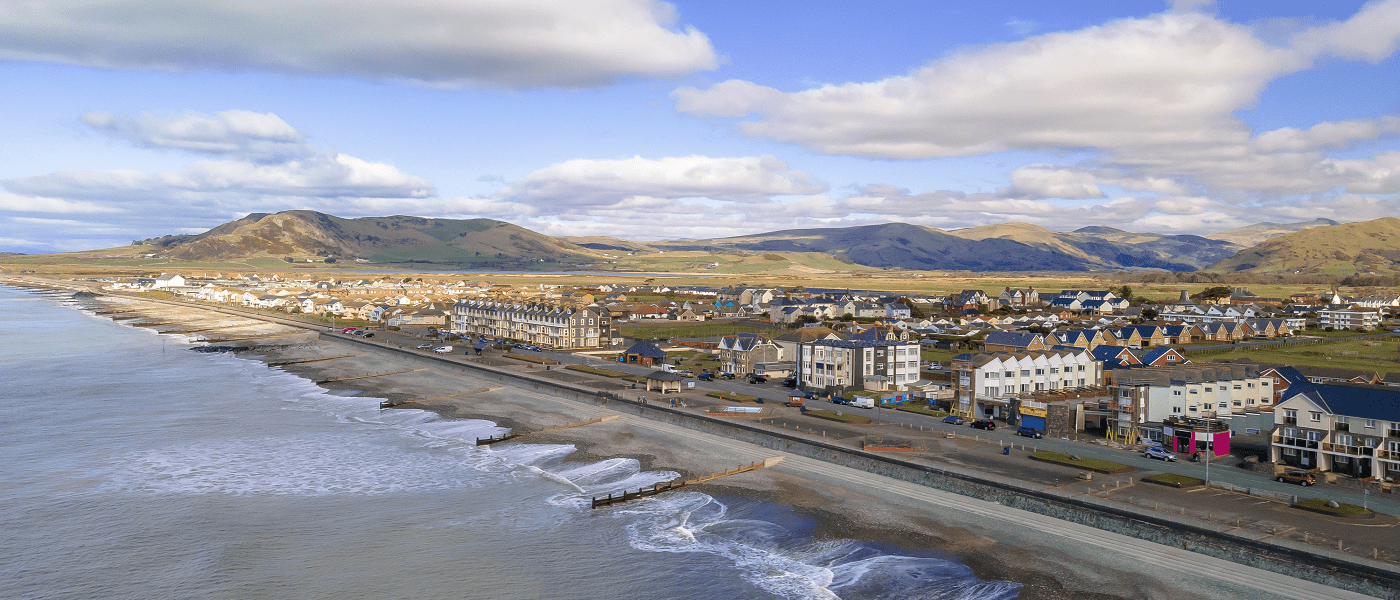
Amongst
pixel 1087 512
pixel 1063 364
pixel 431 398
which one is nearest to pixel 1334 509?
pixel 1087 512

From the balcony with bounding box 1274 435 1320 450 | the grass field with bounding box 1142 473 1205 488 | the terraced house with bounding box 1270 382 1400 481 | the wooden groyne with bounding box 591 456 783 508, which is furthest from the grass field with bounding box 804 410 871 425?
the terraced house with bounding box 1270 382 1400 481

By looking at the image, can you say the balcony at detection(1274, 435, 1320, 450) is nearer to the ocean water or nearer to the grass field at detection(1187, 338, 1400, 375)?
the ocean water

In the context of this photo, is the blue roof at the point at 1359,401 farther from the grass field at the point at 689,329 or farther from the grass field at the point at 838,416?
the grass field at the point at 689,329

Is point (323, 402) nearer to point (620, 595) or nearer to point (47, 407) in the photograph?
point (47, 407)

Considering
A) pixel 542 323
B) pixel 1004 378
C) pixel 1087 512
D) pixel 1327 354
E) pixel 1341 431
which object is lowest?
pixel 1087 512

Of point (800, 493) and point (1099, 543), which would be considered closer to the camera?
point (1099, 543)

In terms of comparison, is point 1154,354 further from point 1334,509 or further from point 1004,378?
point 1334,509
